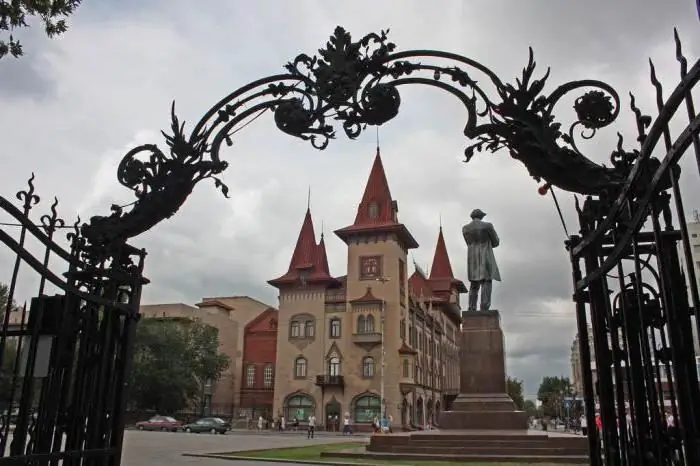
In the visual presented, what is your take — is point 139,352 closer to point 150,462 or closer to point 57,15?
point 150,462

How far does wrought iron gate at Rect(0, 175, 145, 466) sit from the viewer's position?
13.2 feet

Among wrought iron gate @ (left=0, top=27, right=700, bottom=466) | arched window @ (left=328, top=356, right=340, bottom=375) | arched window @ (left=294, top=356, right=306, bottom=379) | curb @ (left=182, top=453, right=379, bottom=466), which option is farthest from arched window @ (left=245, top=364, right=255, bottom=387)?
wrought iron gate @ (left=0, top=27, right=700, bottom=466)

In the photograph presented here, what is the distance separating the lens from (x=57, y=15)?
293 inches

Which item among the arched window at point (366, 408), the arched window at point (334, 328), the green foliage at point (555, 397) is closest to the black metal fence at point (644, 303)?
the arched window at point (366, 408)

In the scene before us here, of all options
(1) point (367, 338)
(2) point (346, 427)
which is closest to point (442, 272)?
(1) point (367, 338)

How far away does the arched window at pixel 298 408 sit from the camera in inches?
2115

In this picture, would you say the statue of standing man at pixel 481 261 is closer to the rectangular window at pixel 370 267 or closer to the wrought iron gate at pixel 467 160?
the wrought iron gate at pixel 467 160

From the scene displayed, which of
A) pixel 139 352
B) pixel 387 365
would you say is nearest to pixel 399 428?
pixel 387 365

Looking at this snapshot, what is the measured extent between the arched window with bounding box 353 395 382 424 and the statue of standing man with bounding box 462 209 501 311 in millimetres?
33812

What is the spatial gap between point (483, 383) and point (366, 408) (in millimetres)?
35889

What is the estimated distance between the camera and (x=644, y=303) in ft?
12.4

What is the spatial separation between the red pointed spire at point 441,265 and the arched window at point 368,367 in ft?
85.1

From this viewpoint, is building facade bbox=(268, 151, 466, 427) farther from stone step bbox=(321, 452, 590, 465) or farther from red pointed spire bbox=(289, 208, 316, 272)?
stone step bbox=(321, 452, 590, 465)

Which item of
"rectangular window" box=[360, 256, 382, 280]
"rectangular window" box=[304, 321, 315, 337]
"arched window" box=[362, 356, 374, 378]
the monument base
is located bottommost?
the monument base
